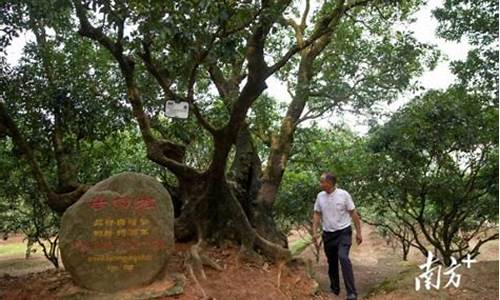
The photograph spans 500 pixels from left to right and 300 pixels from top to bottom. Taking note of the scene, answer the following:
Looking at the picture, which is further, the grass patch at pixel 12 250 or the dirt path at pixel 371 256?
the grass patch at pixel 12 250

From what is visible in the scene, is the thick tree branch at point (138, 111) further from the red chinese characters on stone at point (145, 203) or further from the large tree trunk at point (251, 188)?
the red chinese characters on stone at point (145, 203)

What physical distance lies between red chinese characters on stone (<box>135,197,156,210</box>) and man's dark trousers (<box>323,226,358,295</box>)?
2.38 m

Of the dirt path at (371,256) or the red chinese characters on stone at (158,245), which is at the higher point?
the red chinese characters on stone at (158,245)

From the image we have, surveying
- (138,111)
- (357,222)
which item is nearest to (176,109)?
(138,111)

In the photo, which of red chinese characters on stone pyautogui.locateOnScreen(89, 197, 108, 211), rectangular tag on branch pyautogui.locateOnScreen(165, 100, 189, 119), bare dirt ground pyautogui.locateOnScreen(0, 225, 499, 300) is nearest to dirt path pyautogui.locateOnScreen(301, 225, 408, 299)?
bare dirt ground pyautogui.locateOnScreen(0, 225, 499, 300)

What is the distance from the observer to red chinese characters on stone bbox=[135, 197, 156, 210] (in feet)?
20.5

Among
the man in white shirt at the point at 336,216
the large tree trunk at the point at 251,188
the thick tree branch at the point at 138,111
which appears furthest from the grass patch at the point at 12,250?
the man in white shirt at the point at 336,216

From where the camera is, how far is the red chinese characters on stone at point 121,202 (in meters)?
6.18

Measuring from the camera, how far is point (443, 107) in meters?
9.56

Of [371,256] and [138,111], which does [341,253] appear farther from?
[371,256]

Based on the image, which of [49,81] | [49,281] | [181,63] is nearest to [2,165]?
[49,81]

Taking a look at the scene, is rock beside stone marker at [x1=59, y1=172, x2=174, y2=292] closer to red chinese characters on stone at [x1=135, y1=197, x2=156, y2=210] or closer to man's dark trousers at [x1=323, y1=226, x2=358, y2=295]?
red chinese characters on stone at [x1=135, y1=197, x2=156, y2=210]

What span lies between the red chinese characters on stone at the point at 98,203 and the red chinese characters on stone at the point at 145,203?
0.37 meters

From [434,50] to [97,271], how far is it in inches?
320
